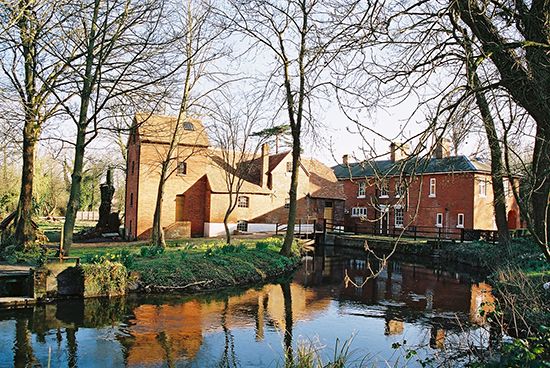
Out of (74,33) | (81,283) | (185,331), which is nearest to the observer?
(185,331)

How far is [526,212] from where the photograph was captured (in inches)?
161

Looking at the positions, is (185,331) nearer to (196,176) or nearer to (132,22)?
(132,22)

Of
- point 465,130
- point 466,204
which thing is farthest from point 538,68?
point 466,204

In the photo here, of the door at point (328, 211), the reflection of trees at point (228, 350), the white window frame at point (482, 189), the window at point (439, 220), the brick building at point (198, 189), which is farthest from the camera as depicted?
the door at point (328, 211)

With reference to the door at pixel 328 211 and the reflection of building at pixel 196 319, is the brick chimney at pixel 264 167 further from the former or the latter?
the reflection of building at pixel 196 319

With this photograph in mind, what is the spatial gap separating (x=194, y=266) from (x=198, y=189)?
1507cm

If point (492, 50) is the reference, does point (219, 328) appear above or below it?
below

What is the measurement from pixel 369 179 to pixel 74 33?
12.0m

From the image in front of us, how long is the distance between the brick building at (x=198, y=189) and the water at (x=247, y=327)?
11.8 metres

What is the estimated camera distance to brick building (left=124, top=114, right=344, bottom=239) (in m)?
27.8

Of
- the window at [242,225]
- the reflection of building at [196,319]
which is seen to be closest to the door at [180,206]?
the window at [242,225]

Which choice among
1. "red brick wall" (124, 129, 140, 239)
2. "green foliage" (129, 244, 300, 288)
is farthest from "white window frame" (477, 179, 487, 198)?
"red brick wall" (124, 129, 140, 239)

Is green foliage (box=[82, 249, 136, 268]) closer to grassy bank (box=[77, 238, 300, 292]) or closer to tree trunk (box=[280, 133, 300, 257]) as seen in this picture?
grassy bank (box=[77, 238, 300, 292])

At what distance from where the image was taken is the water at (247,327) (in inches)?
330
